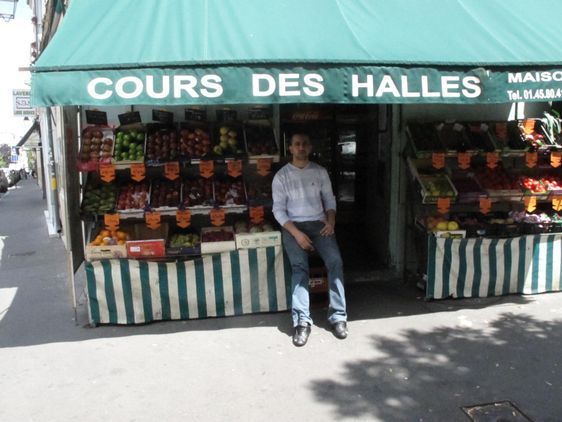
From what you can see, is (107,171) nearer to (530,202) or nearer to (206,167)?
(206,167)

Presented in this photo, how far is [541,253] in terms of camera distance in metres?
5.68

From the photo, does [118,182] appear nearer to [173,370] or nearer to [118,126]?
[118,126]

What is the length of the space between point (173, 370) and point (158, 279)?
1140 mm

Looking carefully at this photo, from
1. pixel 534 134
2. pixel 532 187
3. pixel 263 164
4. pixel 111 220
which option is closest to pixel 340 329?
pixel 263 164

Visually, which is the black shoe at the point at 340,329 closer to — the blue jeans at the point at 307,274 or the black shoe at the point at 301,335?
the blue jeans at the point at 307,274

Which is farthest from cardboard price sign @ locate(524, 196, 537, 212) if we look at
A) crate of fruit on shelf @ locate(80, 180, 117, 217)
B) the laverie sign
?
the laverie sign

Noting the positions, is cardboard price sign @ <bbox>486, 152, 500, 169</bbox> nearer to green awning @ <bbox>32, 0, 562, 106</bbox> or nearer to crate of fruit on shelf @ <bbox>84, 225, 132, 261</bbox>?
green awning @ <bbox>32, 0, 562, 106</bbox>

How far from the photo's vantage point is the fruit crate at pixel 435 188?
552 cm

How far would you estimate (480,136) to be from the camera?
5988 mm

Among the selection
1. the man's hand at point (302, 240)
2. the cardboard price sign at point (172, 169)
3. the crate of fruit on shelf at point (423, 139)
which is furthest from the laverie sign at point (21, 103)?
the man's hand at point (302, 240)

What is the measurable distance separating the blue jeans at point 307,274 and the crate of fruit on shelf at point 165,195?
124cm

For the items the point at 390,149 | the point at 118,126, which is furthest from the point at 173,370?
the point at 390,149

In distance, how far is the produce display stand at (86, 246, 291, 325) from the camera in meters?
4.96

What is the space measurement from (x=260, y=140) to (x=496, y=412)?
343 cm
